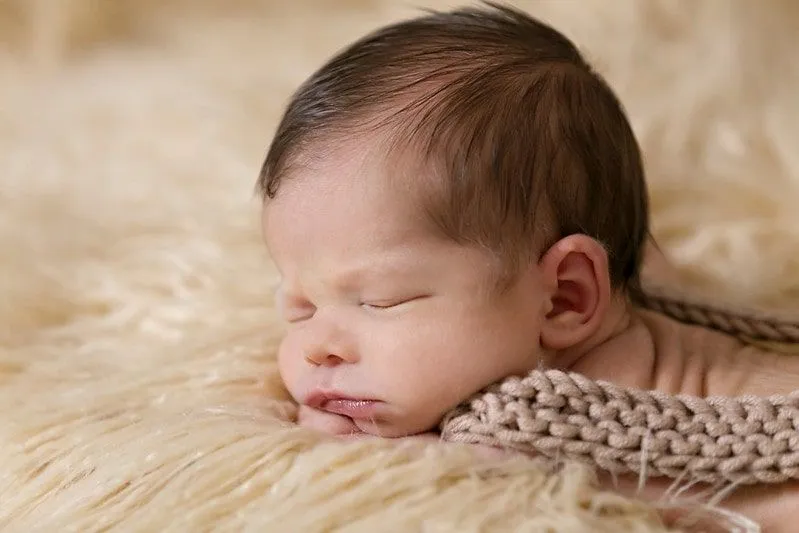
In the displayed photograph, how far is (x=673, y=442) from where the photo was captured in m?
0.79

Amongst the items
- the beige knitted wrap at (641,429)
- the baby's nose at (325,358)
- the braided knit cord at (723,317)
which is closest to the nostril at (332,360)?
the baby's nose at (325,358)

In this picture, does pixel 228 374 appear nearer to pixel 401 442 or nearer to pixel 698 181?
pixel 401 442

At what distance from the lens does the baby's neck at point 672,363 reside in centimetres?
90

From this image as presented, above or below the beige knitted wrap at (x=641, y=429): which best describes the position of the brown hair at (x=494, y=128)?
above

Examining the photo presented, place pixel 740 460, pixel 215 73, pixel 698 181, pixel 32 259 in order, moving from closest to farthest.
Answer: pixel 740 460 < pixel 32 259 < pixel 698 181 < pixel 215 73

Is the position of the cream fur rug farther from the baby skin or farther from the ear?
the ear

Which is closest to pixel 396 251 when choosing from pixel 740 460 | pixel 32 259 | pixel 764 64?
pixel 740 460

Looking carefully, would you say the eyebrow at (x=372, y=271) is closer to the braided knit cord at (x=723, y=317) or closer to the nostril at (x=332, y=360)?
the nostril at (x=332, y=360)

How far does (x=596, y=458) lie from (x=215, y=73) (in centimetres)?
110

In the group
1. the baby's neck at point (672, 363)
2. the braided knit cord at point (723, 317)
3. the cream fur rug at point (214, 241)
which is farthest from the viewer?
the braided knit cord at point (723, 317)

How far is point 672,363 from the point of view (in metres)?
0.93

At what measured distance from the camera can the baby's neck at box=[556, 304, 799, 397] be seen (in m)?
0.90

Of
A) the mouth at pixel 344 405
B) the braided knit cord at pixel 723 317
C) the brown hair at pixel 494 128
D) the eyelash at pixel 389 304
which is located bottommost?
the mouth at pixel 344 405

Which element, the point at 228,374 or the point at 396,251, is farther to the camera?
the point at 228,374
